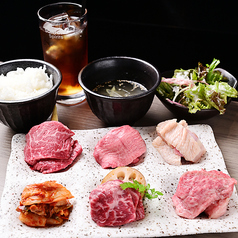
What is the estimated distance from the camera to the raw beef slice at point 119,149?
2014 mm

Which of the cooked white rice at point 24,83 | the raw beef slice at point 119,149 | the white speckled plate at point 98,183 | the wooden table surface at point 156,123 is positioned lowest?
the wooden table surface at point 156,123

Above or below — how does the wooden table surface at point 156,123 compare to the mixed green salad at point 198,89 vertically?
below

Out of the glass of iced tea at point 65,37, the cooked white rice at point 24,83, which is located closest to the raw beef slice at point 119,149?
the cooked white rice at point 24,83

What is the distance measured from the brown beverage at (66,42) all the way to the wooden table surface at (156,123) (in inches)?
10.3

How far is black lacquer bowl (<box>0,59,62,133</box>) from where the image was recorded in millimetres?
2033

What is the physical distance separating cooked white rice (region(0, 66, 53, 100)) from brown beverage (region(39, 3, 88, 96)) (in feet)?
0.59

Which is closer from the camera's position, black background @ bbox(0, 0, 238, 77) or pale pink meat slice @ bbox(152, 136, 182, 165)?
pale pink meat slice @ bbox(152, 136, 182, 165)

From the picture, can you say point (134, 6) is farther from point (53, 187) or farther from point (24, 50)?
point (53, 187)

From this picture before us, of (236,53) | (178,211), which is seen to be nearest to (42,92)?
(178,211)

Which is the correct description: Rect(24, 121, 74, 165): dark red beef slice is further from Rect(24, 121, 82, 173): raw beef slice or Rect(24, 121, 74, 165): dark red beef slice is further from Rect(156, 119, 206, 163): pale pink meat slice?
Rect(156, 119, 206, 163): pale pink meat slice

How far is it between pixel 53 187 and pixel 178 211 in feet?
2.35

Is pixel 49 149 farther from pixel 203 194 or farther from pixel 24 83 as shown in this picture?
pixel 203 194

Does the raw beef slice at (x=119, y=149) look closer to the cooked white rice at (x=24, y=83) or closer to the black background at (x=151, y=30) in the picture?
the cooked white rice at (x=24, y=83)

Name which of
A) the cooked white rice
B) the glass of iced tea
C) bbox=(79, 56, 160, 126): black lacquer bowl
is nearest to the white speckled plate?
bbox=(79, 56, 160, 126): black lacquer bowl
